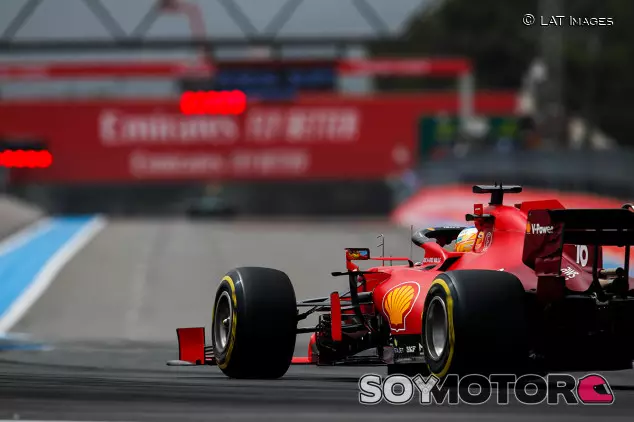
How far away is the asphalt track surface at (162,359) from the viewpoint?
897 centimetres

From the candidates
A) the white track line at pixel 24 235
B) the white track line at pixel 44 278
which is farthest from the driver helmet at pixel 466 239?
the white track line at pixel 24 235

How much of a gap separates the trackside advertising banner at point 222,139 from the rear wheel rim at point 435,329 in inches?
2413

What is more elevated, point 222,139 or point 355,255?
point 222,139

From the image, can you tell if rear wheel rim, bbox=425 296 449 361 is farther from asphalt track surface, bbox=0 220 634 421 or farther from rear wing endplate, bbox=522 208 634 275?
rear wing endplate, bbox=522 208 634 275

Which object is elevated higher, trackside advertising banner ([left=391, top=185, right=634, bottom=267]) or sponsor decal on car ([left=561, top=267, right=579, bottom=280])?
sponsor decal on car ([left=561, top=267, right=579, bottom=280])

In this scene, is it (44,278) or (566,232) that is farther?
(44,278)

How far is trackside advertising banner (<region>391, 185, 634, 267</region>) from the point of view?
25.4 metres

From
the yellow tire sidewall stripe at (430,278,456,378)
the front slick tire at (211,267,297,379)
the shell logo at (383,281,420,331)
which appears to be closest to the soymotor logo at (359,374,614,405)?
the yellow tire sidewall stripe at (430,278,456,378)

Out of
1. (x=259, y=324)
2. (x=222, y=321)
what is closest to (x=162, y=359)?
(x=222, y=321)

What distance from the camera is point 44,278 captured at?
24.7m

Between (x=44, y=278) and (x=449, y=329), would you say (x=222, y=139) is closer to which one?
(x=44, y=278)

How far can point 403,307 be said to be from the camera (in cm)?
1050

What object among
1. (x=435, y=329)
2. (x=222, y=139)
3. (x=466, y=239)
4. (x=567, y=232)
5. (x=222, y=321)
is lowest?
(x=222, y=321)

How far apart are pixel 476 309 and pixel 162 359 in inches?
196
